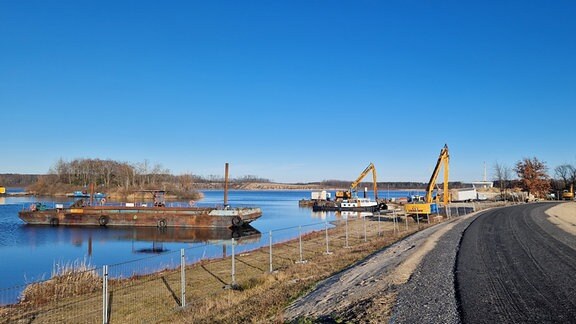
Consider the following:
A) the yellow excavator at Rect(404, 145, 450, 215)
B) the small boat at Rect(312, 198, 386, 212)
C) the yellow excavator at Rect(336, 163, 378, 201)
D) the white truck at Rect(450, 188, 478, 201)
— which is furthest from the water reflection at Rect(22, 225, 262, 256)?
the white truck at Rect(450, 188, 478, 201)

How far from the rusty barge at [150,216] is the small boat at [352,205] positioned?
29561 mm

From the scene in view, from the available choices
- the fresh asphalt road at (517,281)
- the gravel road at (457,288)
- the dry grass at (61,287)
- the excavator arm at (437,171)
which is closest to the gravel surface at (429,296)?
the gravel road at (457,288)

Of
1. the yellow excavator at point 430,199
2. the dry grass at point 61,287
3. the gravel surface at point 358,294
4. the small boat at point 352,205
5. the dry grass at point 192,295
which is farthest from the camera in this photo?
the small boat at point 352,205

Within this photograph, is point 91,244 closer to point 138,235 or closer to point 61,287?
point 138,235

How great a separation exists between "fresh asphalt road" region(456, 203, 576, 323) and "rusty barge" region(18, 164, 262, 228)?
3297 cm

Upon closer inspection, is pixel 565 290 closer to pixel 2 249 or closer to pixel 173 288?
pixel 173 288

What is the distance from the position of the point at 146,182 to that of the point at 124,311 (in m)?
138

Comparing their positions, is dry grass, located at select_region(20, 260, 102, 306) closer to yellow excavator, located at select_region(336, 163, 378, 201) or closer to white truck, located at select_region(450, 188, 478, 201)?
yellow excavator, located at select_region(336, 163, 378, 201)

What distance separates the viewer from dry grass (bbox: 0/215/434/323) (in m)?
11.1

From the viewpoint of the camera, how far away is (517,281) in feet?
39.8

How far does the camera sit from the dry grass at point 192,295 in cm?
1108

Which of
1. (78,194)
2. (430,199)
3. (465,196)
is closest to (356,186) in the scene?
(465,196)

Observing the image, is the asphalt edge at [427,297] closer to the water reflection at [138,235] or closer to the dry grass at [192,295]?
the dry grass at [192,295]

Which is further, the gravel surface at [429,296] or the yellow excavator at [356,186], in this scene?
the yellow excavator at [356,186]
